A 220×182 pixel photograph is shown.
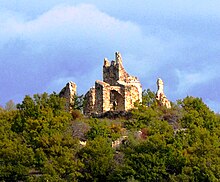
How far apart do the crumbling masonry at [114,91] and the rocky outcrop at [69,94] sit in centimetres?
115

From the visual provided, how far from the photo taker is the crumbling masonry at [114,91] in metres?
90.9

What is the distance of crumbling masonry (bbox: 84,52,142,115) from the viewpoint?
9088cm

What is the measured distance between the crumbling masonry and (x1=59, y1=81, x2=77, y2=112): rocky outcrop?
1.15 meters

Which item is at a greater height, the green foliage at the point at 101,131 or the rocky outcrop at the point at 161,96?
the rocky outcrop at the point at 161,96

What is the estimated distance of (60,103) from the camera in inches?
3467

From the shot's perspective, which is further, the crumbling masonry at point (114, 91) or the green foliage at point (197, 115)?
the crumbling masonry at point (114, 91)

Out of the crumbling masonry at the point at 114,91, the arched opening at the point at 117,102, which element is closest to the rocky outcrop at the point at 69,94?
the crumbling masonry at the point at 114,91

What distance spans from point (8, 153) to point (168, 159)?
1147 centimetres

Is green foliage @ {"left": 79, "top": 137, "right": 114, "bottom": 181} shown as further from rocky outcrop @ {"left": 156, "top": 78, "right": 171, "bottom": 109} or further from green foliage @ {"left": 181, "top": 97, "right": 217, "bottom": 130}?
rocky outcrop @ {"left": 156, "top": 78, "right": 171, "bottom": 109}

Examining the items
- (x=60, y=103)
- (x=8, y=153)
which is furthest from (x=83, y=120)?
(x=8, y=153)

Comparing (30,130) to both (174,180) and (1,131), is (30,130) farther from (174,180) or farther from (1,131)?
(174,180)

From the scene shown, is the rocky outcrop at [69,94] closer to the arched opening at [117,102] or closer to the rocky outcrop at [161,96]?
the arched opening at [117,102]

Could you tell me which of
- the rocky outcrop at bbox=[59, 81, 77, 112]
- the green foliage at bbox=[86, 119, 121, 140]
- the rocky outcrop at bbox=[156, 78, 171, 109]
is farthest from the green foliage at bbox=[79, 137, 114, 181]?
the rocky outcrop at bbox=[156, 78, 171, 109]

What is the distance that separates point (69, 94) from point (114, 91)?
3.81 metres
